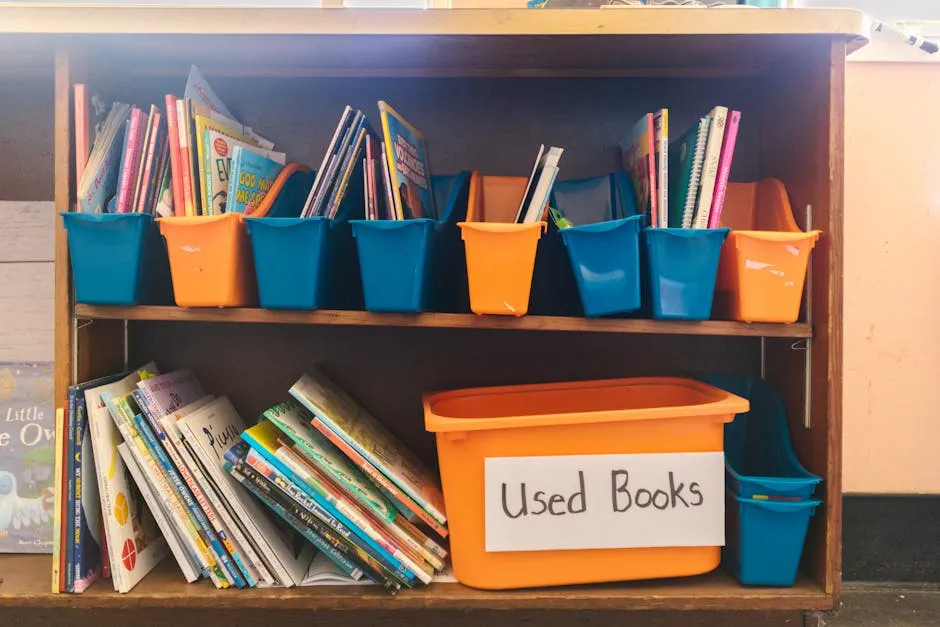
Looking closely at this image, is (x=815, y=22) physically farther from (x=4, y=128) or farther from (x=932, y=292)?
(x=4, y=128)

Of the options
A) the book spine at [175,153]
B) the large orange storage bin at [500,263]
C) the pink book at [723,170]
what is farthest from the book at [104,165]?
the pink book at [723,170]

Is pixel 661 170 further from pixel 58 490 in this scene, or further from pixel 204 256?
pixel 58 490

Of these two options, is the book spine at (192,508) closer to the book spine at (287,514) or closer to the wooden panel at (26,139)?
the book spine at (287,514)

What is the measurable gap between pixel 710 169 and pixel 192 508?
3.19 ft

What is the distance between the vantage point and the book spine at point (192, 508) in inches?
37.4

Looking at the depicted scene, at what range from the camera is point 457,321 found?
94cm

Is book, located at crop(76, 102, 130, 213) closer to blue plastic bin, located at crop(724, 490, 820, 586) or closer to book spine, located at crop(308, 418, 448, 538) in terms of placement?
book spine, located at crop(308, 418, 448, 538)

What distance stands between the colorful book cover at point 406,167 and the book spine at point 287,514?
1.53 feet

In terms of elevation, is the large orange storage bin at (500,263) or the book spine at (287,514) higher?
the large orange storage bin at (500,263)

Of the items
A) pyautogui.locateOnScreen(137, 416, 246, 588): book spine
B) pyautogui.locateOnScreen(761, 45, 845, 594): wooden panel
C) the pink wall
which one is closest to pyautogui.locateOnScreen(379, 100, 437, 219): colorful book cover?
pyautogui.locateOnScreen(137, 416, 246, 588): book spine

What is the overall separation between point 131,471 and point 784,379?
3.68ft

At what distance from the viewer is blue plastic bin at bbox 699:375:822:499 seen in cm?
92

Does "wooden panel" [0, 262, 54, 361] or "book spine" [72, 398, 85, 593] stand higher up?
"wooden panel" [0, 262, 54, 361]

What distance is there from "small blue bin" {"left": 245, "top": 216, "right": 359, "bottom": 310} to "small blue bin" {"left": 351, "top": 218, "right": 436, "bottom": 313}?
6cm
